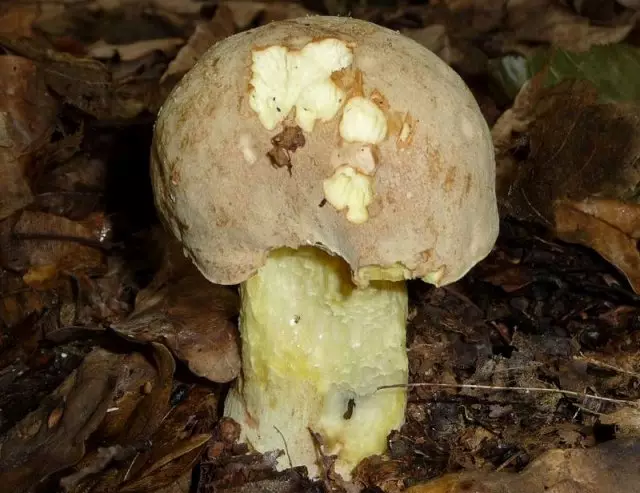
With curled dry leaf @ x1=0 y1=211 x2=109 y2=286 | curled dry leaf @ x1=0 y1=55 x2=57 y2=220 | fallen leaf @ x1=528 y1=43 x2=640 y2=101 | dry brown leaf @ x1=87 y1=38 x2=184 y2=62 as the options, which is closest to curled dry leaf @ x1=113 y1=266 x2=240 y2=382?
curled dry leaf @ x1=0 y1=211 x2=109 y2=286

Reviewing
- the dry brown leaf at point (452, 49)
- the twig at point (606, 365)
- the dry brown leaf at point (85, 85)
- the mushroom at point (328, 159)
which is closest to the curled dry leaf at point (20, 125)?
the dry brown leaf at point (85, 85)

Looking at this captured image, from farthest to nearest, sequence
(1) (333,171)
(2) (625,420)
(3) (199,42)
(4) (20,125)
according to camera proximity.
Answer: (3) (199,42) → (4) (20,125) → (2) (625,420) → (1) (333,171)

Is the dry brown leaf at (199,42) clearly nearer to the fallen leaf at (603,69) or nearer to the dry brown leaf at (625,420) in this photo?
the fallen leaf at (603,69)

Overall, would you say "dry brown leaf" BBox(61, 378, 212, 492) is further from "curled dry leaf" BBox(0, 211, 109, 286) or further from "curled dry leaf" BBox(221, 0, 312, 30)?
"curled dry leaf" BBox(221, 0, 312, 30)

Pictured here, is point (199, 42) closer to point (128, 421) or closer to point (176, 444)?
point (128, 421)

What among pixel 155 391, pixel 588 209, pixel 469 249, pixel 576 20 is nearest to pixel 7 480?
pixel 155 391

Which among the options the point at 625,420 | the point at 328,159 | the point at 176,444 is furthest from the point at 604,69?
the point at 176,444
